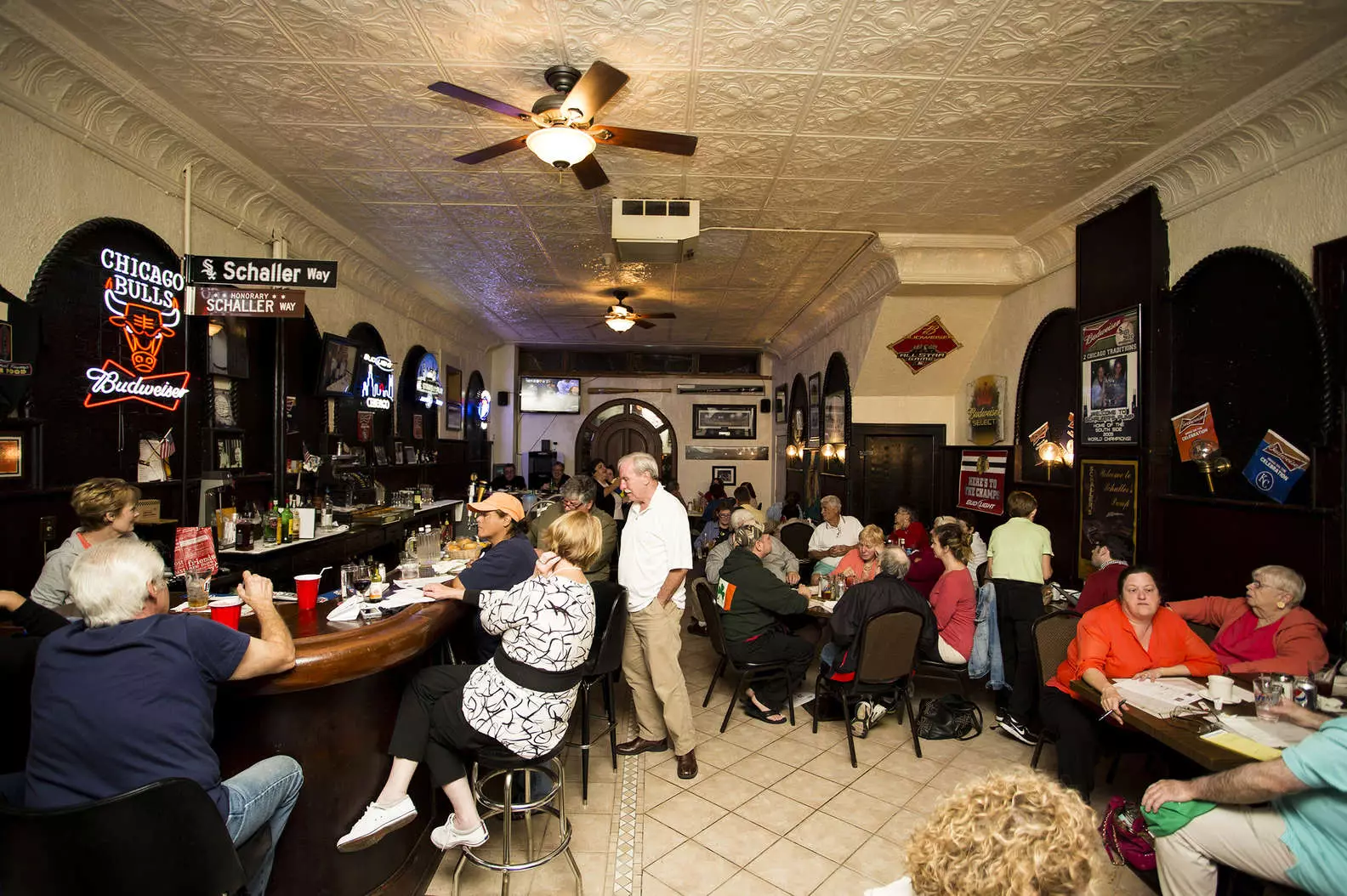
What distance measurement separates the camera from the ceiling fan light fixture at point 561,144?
345 cm

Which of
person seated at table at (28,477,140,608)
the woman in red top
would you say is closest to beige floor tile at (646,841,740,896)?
the woman in red top

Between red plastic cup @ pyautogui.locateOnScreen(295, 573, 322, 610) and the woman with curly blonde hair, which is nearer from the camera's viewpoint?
the woman with curly blonde hair

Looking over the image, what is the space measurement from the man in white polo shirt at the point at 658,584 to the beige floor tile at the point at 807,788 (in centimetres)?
49

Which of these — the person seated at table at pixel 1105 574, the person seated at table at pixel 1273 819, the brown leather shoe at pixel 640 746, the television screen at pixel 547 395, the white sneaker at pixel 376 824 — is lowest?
the brown leather shoe at pixel 640 746

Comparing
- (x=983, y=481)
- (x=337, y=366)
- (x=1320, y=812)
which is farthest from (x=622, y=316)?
(x=1320, y=812)

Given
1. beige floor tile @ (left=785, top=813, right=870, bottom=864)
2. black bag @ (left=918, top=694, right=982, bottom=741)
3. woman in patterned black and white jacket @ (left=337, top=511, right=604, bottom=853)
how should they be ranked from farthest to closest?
black bag @ (left=918, top=694, right=982, bottom=741) < beige floor tile @ (left=785, top=813, right=870, bottom=864) < woman in patterned black and white jacket @ (left=337, top=511, right=604, bottom=853)

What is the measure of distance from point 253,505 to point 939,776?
16.3 ft

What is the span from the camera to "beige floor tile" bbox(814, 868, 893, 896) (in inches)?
107

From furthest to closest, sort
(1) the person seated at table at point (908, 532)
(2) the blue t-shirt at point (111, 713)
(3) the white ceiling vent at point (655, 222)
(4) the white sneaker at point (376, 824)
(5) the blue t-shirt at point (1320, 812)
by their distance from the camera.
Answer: (1) the person seated at table at point (908, 532) < (3) the white ceiling vent at point (655, 222) < (4) the white sneaker at point (376, 824) < (5) the blue t-shirt at point (1320, 812) < (2) the blue t-shirt at point (111, 713)

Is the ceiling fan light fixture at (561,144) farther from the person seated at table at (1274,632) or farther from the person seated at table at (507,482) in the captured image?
the person seated at table at (507,482)

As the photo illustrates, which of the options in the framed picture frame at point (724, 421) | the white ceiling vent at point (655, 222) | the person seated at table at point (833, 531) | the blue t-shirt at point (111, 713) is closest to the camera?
the blue t-shirt at point (111, 713)

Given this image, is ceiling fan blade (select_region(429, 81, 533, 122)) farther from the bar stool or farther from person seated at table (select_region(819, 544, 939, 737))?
person seated at table (select_region(819, 544, 939, 737))

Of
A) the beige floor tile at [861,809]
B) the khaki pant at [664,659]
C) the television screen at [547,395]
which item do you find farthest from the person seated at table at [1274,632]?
the television screen at [547,395]

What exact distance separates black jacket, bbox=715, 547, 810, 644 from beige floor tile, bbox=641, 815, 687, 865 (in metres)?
1.33
